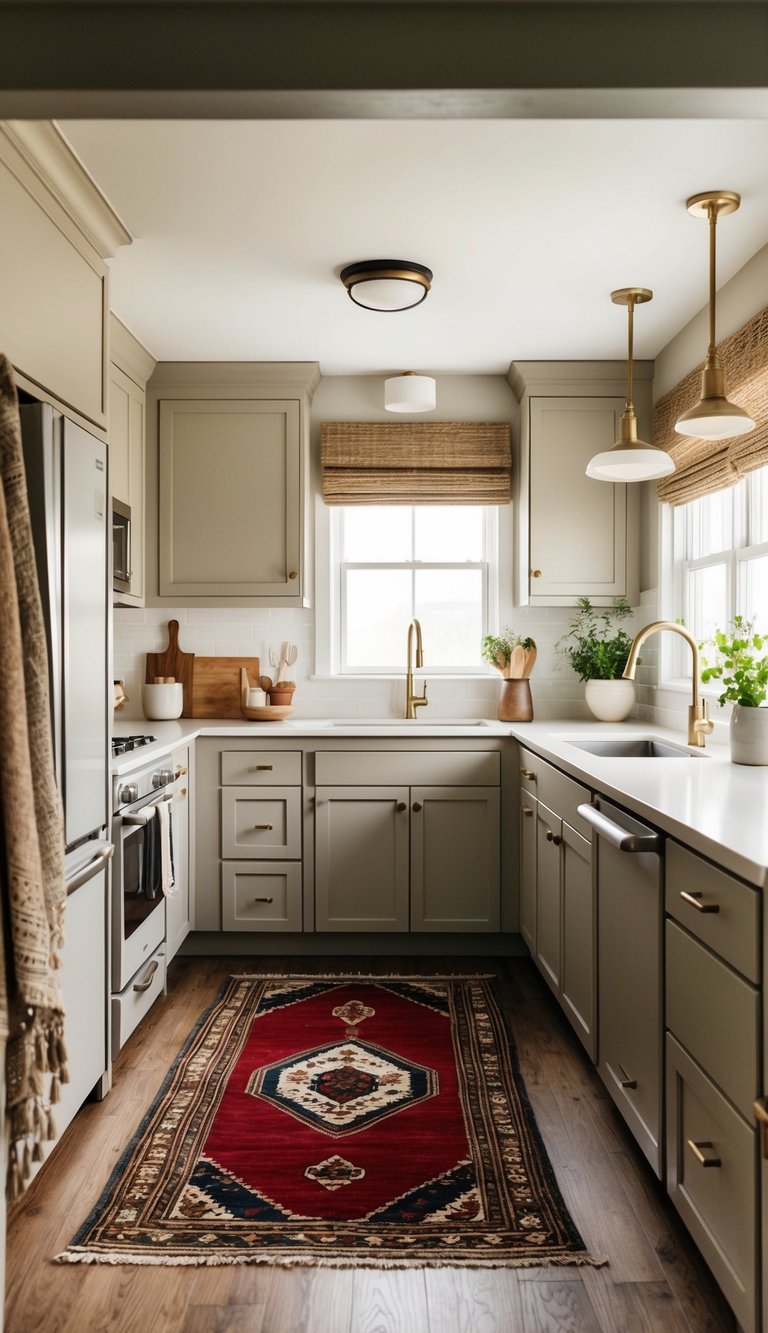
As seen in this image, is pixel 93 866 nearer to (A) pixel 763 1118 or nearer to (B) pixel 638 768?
(B) pixel 638 768

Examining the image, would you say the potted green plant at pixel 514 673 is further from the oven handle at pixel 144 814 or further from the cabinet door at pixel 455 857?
the oven handle at pixel 144 814

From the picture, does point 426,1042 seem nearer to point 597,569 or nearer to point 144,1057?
point 144,1057

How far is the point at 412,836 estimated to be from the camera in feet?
12.5

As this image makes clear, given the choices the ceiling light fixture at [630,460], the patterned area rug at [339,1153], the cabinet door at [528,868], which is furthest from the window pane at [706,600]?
the patterned area rug at [339,1153]

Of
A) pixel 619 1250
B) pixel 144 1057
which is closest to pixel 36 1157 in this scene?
pixel 619 1250

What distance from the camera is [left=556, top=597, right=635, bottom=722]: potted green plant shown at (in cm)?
412

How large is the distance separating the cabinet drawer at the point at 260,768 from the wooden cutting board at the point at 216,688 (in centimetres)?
58

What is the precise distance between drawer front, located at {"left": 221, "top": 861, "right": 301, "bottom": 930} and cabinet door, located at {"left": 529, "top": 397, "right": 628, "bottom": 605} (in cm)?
157

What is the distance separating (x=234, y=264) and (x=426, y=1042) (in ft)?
8.24

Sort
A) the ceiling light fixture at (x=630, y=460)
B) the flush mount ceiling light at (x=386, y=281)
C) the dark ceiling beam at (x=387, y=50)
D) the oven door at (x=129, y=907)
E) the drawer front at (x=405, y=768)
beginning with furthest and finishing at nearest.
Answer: the drawer front at (x=405, y=768) < the flush mount ceiling light at (x=386, y=281) < the ceiling light fixture at (x=630, y=460) < the oven door at (x=129, y=907) < the dark ceiling beam at (x=387, y=50)

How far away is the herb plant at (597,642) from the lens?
13.7 feet

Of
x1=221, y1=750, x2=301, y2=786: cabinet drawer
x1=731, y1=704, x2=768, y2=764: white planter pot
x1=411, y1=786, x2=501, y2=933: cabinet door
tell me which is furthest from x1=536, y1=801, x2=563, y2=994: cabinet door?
x1=221, y1=750, x2=301, y2=786: cabinet drawer

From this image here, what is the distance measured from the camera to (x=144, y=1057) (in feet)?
9.52

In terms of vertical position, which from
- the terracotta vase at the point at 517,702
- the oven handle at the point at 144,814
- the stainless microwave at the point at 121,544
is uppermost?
the stainless microwave at the point at 121,544
